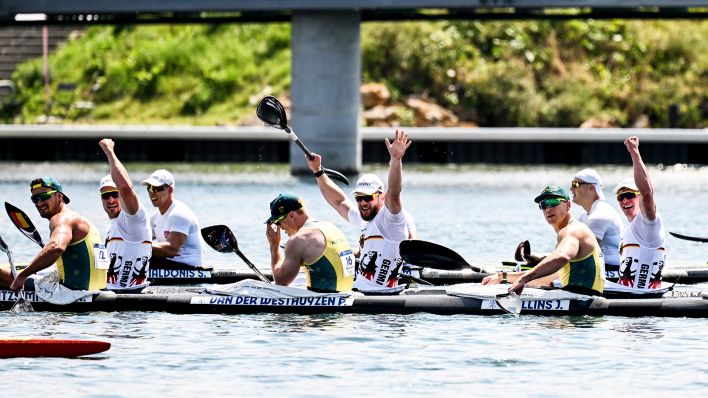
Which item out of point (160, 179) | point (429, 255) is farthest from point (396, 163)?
point (160, 179)

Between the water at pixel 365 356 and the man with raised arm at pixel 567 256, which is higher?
the man with raised arm at pixel 567 256

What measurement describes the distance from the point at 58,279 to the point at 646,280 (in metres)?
5.99

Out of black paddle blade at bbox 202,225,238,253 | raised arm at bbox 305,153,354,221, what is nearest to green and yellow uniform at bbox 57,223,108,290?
black paddle blade at bbox 202,225,238,253

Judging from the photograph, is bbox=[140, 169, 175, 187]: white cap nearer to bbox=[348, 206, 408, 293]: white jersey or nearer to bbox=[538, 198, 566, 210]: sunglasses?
bbox=[348, 206, 408, 293]: white jersey

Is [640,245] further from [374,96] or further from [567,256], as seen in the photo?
[374,96]

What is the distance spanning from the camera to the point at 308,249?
15.1m

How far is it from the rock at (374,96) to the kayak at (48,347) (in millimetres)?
Result: 33865

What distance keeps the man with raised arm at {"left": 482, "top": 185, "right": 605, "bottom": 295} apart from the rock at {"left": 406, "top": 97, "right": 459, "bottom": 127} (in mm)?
30953

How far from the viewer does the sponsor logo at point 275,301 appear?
15.7 meters

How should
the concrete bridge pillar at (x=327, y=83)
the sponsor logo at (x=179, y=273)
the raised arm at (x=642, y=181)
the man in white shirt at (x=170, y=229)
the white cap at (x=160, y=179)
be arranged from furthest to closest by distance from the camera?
1. the concrete bridge pillar at (x=327, y=83)
2. the sponsor logo at (x=179, y=273)
3. the man in white shirt at (x=170, y=229)
4. the white cap at (x=160, y=179)
5. the raised arm at (x=642, y=181)

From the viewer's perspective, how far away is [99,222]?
95.4 feet

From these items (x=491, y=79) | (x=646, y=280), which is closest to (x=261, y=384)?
(x=646, y=280)

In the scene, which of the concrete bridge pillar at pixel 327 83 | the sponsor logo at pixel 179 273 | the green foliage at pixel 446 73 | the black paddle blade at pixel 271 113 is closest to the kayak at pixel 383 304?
the sponsor logo at pixel 179 273

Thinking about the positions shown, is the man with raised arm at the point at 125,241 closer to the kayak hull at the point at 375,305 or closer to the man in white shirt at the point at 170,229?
the kayak hull at the point at 375,305
